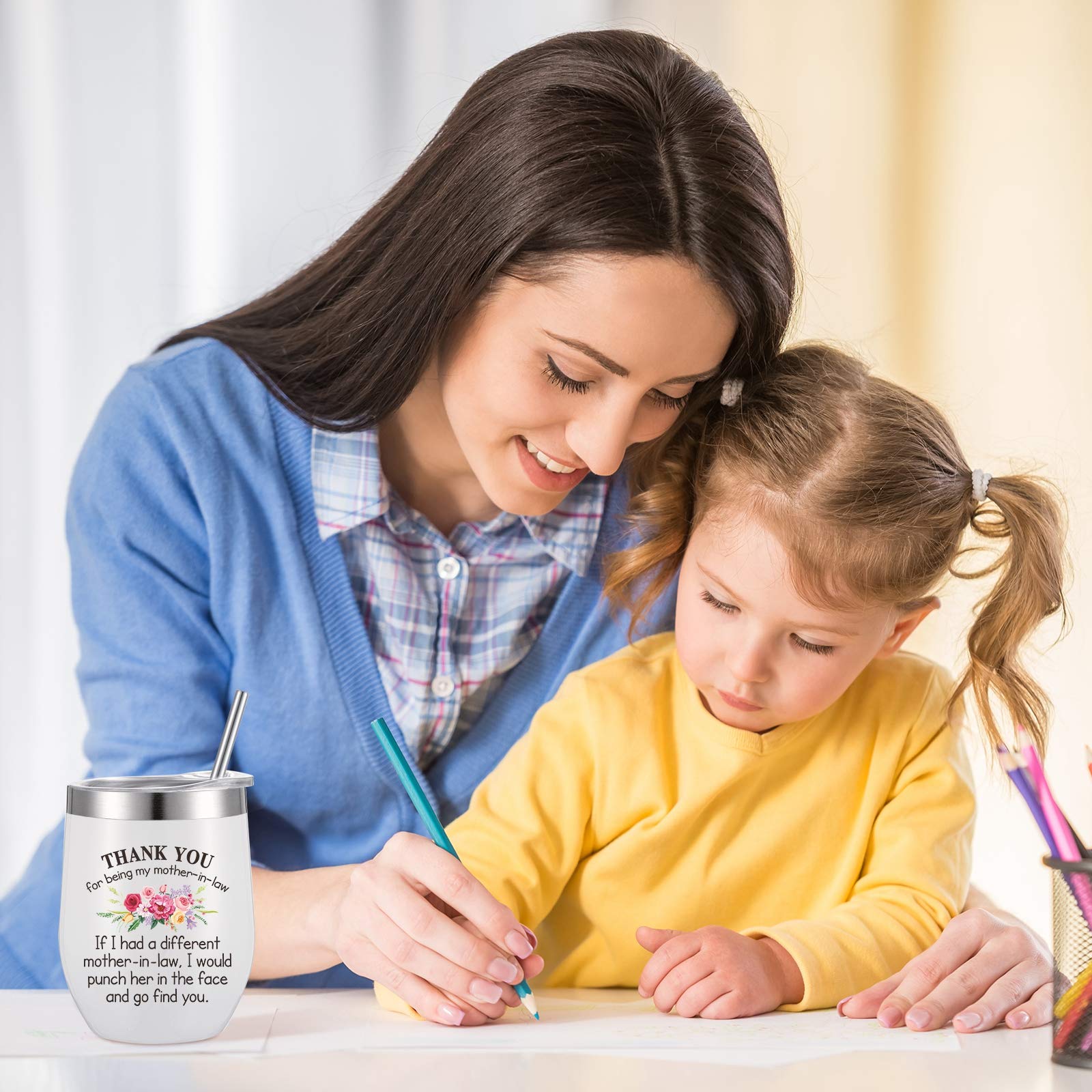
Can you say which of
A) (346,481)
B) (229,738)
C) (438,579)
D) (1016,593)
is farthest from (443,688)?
(1016,593)

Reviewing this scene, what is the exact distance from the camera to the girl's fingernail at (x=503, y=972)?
841 millimetres

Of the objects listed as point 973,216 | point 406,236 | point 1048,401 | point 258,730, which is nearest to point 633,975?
point 258,730

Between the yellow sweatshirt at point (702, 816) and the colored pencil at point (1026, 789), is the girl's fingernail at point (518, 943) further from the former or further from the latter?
the colored pencil at point (1026, 789)

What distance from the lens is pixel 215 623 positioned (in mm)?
1204

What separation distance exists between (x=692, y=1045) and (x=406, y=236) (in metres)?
0.70

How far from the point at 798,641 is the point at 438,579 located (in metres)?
0.37

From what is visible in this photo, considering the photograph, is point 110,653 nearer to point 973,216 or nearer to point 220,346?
point 220,346

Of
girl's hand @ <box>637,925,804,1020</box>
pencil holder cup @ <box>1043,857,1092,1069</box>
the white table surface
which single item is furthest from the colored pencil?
girl's hand @ <box>637,925,804,1020</box>

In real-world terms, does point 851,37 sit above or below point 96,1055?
above

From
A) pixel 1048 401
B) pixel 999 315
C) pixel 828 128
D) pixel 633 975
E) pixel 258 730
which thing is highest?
pixel 828 128

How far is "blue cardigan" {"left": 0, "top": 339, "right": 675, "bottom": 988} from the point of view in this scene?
1.16 metres

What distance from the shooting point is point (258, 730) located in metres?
1.20

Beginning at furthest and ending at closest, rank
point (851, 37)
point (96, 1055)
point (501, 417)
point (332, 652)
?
point (851, 37) → point (332, 652) → point (501, 417) → point (96, 1055)

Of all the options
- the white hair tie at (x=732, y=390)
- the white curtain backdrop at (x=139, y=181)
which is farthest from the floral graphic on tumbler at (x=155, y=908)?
the white curtain backdrop at (x=139, y=181)
